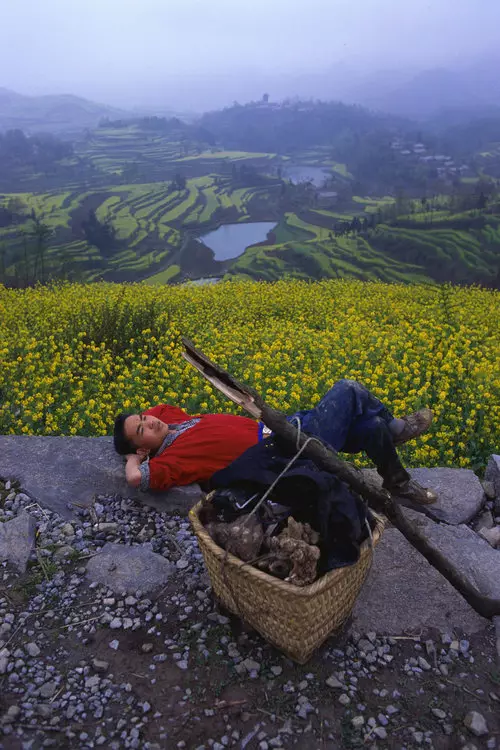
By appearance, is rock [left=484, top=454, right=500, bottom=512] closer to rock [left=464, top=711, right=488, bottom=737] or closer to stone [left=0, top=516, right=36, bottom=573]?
rock [left=464, top=711, right=488, bottom=737]

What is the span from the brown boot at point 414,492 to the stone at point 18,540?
9.83 feet

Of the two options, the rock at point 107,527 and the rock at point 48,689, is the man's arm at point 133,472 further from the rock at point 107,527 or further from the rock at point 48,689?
the rock at point 48,689

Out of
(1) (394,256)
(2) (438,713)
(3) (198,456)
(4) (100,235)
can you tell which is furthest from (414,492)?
(4) (100,235)

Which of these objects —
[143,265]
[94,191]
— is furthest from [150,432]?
[94,191]

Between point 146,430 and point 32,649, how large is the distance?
2.06 m

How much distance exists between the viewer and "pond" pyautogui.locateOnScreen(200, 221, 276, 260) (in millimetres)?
42406

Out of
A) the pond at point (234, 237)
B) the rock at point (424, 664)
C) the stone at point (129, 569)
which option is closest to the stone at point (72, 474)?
the stone at point (129, 569)

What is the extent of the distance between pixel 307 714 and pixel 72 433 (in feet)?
16.3

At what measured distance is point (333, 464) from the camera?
11.7ft

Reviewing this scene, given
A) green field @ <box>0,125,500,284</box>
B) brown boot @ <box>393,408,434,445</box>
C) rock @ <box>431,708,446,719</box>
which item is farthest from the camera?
green field @ <box>0,125,500,284</box>

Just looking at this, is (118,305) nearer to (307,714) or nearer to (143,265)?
(307,714)

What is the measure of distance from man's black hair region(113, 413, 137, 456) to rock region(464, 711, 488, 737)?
136 inches

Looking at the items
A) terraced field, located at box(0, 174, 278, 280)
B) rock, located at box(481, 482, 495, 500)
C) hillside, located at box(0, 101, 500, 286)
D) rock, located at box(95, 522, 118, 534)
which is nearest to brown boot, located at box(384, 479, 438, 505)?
rock, located at box(481, 482, 495, 500)

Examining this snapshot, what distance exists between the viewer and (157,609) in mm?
3861
